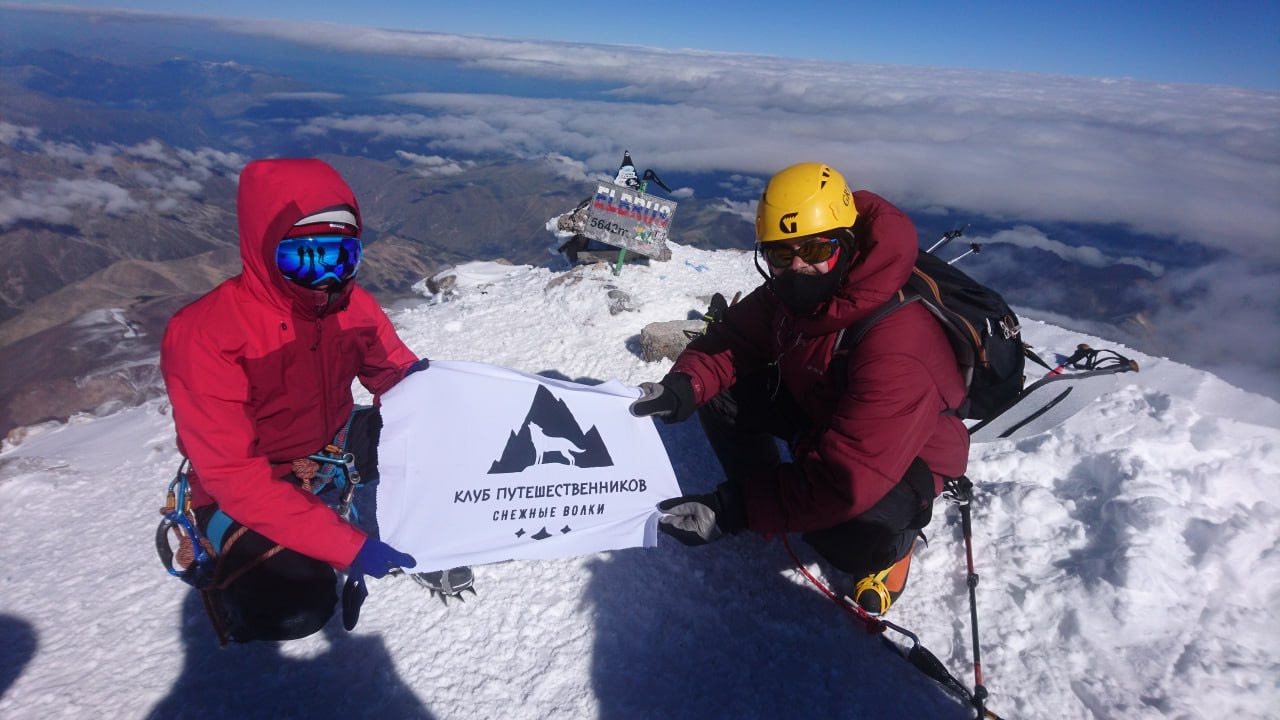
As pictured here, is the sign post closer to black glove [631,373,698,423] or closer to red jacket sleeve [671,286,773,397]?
red jacket sleeve [671,286,773,397]

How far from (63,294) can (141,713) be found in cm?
22633

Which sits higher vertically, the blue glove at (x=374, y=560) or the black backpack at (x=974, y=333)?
the black backpack at (x=974, y=333)

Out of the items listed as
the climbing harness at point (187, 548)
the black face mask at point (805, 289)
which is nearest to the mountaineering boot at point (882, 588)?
the black face mask at point (805, 289)

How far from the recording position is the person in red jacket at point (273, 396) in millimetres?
3307

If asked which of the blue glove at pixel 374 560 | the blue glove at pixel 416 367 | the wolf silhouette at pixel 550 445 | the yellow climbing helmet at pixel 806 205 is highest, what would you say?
the yellow climbing helmet at pixel 806 205

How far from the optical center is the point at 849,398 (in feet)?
11.5

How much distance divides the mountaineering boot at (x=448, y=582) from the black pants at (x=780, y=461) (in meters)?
2.36

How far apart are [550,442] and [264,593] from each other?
223cm

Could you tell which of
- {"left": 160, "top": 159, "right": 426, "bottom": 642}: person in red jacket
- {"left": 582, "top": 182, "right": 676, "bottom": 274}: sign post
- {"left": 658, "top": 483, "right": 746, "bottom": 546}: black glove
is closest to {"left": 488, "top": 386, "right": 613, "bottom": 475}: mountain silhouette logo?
{"left": 658, "top": 483, "right": 746, "bottom": 546}: black glove

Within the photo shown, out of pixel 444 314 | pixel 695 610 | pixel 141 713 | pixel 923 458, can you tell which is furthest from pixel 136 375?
pixel 923 458

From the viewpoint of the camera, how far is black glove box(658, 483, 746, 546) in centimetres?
390

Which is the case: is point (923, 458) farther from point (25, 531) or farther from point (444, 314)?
point (444, 314)

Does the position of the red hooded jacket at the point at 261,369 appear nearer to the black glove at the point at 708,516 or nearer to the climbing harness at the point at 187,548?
the climbing harness at the point at 187,548

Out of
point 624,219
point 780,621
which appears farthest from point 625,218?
point 780,621
